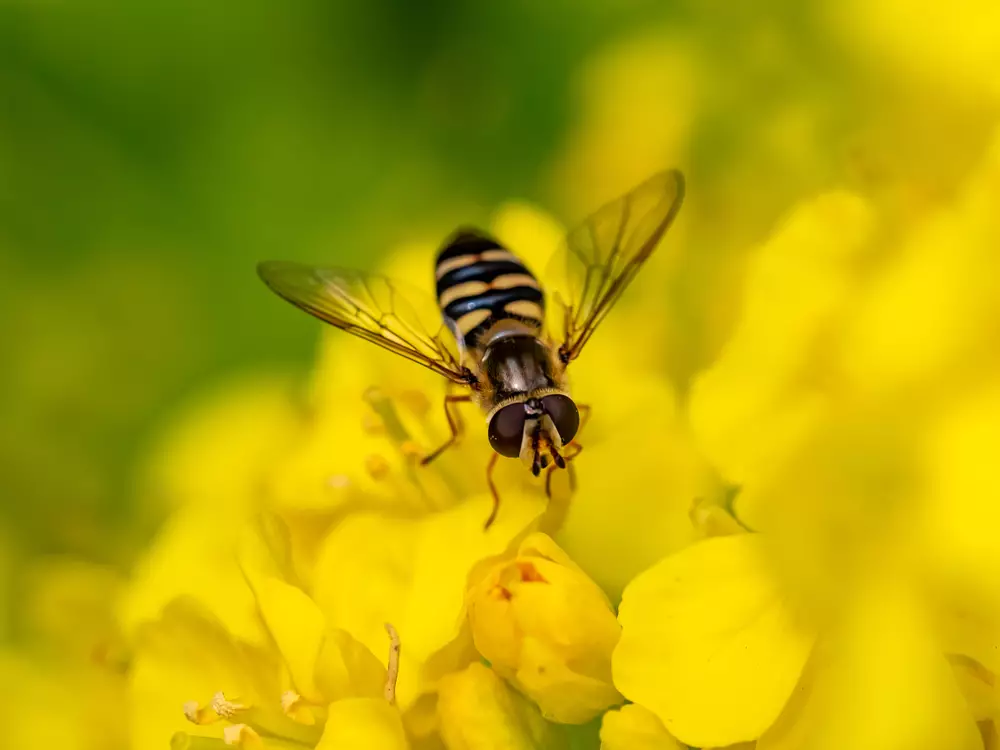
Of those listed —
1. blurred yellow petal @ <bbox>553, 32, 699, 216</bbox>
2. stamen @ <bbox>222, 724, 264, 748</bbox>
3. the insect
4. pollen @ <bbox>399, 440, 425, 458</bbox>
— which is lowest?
stamen @ <bbox>222, 724, 264, 748</bbox>

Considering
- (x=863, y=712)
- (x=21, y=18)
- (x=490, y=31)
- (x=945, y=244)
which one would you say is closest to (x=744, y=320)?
(x=945, y=244)

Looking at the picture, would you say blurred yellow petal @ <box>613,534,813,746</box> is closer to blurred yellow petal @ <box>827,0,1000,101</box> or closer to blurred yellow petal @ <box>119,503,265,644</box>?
blurred yellow petal @ <box>119,503,265,644</box>

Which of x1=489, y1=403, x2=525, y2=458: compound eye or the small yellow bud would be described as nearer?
the small yellow bud

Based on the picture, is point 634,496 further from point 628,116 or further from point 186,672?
point 628,116

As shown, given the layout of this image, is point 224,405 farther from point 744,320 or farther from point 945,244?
point 945,244

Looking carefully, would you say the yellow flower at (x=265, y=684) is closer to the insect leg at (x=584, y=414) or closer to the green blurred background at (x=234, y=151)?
the insect leg at (x=584, y=414)

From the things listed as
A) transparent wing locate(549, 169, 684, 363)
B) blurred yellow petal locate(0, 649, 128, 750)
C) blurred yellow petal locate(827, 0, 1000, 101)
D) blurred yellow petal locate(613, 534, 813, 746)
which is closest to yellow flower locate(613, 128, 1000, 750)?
blurred yellow petal locate(613, 534, 813, 746)

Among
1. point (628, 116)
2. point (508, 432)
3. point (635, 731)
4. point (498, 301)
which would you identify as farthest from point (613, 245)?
point (628, 116)
